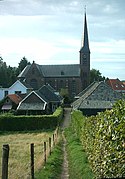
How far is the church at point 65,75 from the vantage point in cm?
9494

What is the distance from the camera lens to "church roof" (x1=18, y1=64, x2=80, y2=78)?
97.5 metres

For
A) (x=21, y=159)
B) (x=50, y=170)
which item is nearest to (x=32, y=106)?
(x=21, y=159)

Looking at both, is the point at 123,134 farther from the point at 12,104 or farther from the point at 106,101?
the point at 12,104

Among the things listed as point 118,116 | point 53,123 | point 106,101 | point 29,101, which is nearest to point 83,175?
point 118,116

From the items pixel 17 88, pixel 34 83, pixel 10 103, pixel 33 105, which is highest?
pixel 34 83

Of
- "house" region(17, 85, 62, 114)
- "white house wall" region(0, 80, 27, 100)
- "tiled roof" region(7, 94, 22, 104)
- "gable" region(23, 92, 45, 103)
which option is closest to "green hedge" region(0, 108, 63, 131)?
"house" region(17, 85, 62, 114)

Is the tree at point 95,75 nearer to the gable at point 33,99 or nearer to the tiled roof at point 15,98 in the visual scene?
the tiled roof at point 15,98

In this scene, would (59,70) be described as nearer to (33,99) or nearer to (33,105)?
(33,99)

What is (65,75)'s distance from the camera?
98.6 m

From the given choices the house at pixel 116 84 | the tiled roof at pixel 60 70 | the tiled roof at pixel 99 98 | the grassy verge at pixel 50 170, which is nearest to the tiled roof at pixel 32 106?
the tiled roof at pixel 99 98

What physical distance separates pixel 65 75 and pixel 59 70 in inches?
105

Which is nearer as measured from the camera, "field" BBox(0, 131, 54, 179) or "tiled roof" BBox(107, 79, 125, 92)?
"field" BBox(0, 131, 54, 179)

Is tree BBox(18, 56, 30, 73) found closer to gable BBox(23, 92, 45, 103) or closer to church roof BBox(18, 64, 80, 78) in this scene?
church roof BBox(18, 64, 80, 78)

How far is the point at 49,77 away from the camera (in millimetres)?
98625
